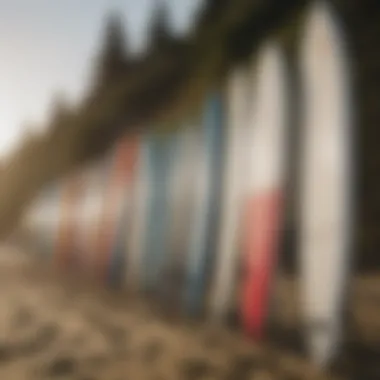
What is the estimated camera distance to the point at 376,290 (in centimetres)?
112

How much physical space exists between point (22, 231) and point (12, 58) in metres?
0.31

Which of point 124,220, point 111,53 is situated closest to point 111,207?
point 124,220

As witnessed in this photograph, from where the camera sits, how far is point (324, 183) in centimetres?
116

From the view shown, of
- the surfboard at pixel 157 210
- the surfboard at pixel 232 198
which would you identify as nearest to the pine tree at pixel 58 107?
the surfboard at pixel 157 210

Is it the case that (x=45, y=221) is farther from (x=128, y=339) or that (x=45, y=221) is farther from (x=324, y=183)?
(x=324, y=183)

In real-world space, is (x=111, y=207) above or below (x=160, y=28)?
below

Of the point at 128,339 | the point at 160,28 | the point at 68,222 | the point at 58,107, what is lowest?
the point at 128,339

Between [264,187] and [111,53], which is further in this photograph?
[111,53]

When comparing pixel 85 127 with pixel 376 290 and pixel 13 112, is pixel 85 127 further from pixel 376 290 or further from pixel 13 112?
pixel 376 290

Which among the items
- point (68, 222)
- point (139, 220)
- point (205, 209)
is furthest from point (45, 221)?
point (205, 209)

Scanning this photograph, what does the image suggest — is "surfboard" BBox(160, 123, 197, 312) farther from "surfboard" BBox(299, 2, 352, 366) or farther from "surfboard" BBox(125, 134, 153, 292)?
"surfboard" BBox(299, 2, 352, 366)

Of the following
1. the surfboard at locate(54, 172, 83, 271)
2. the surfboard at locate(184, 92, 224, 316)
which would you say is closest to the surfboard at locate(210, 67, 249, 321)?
the surfboard at locate(184, 92, 224, 316)

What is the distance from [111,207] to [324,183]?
0.37 m

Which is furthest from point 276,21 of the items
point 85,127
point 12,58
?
point 12,58
